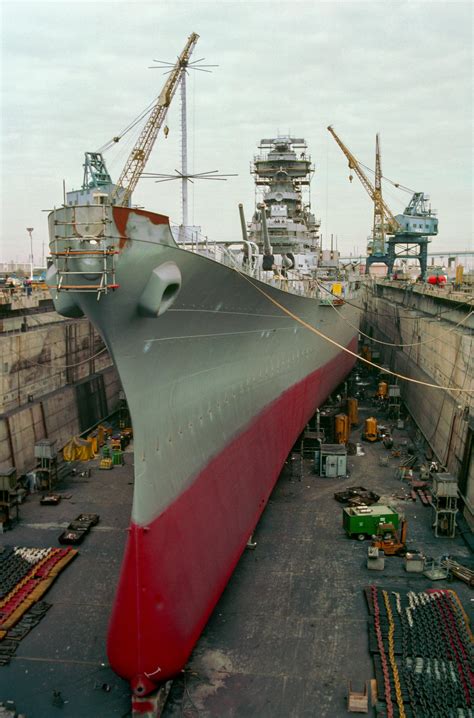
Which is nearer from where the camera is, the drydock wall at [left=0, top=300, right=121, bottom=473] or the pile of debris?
the pile of debris

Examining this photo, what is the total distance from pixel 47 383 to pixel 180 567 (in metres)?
13.3

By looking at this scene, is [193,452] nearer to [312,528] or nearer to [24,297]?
[312,528]

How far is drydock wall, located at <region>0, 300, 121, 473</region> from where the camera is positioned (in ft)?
56.5

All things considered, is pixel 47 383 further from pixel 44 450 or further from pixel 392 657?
pixel 392 657

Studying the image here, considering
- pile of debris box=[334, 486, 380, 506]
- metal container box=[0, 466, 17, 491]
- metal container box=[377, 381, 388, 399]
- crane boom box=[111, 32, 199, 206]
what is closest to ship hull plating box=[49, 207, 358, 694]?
pile of debris box=[334, 486, 380, 506]

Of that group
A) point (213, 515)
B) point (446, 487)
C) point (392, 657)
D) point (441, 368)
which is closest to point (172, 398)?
point (213, 515)

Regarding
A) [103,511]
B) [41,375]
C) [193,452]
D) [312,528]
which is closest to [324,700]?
[193,452]

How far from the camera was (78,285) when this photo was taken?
6.81 meters

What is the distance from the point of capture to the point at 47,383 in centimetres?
2003

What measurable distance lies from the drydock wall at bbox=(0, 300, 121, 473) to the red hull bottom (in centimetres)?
860

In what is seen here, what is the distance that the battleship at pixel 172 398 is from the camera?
22.9 ft

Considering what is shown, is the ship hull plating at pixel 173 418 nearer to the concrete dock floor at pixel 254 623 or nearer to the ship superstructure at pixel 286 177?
the concrete dock floor at pixel 254 623

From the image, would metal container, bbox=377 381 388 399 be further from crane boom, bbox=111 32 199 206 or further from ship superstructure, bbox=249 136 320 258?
crane boom, bbox=111 32 199 206

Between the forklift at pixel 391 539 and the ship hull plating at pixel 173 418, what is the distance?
3117mm
